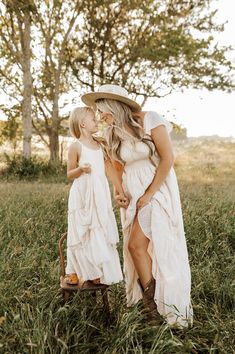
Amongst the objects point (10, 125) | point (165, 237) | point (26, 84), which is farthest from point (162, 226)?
point (10, 125)

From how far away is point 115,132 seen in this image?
3861 mm

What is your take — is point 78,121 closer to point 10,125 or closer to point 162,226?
point 162,226

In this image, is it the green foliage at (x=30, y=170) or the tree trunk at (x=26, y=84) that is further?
the tree trunk at (x=26, y=84)

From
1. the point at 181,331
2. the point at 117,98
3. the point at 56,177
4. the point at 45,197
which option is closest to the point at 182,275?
the point at 181,331

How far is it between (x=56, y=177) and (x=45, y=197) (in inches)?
246

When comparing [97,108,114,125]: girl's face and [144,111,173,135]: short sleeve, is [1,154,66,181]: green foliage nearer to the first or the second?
[97,108,114,125]: girl's face

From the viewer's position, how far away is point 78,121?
13.1 feet

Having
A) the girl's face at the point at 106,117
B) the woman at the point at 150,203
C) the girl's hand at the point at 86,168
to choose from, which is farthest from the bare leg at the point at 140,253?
the girl's face at the point at 106,117

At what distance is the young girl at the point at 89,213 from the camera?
154 inches

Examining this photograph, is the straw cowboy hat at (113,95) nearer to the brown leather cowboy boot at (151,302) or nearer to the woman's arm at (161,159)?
the woman's arm at (161,159)

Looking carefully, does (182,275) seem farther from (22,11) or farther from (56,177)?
(22,11)

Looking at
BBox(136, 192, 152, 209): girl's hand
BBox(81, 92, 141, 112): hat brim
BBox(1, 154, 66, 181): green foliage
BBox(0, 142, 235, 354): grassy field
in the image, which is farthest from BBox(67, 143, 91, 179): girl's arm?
BBox(1, 154, 66, 181): green foliage

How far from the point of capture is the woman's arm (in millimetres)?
3793

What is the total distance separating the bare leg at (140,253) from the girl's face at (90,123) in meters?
0.86
